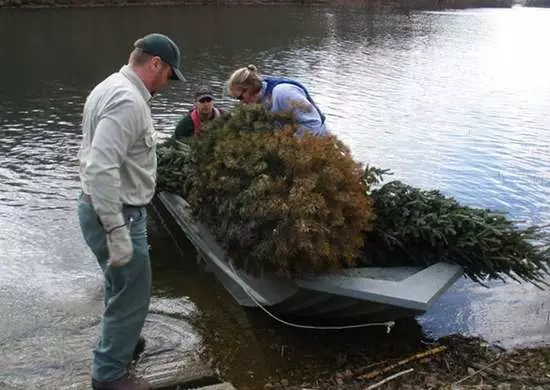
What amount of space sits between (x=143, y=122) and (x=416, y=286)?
2.57 meters

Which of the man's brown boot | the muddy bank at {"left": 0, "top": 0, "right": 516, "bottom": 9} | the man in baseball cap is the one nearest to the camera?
the man in baseball cap

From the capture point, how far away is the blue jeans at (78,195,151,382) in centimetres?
392

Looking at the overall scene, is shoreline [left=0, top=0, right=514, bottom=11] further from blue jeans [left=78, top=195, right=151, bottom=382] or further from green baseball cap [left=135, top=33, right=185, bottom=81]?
blue jeans [left=78, top=195, right=151, bottom=382]

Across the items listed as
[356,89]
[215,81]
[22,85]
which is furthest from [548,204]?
[22,85]

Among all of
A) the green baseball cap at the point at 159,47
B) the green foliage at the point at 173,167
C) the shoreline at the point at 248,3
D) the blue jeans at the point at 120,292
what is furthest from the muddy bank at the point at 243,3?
the blue jeans at the point at 120,292

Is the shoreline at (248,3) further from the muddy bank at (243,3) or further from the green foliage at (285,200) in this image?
the green foliage at (285,200)

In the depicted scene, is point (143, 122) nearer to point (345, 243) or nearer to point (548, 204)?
point (345, 243)

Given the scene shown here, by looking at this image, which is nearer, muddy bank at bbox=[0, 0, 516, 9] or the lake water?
the lake water

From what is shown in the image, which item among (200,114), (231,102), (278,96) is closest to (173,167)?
(200,114)

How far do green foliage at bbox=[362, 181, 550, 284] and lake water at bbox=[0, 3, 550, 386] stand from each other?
0.82 m

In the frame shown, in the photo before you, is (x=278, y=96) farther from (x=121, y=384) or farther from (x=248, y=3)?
(x=248, y=3)

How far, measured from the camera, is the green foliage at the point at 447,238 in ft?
17.7

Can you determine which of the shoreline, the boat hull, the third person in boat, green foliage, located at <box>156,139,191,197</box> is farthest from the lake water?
the shoreline

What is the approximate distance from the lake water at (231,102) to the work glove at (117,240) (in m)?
1.72
